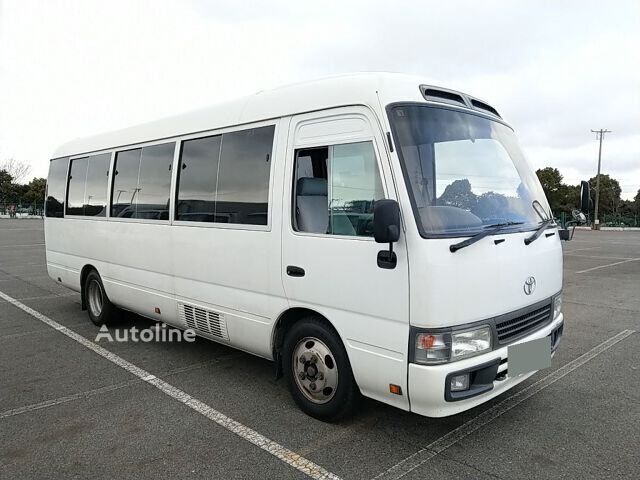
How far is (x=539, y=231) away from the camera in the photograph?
3.44 meters

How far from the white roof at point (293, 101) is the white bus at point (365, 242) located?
2 cm

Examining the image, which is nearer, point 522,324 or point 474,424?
point 522,324

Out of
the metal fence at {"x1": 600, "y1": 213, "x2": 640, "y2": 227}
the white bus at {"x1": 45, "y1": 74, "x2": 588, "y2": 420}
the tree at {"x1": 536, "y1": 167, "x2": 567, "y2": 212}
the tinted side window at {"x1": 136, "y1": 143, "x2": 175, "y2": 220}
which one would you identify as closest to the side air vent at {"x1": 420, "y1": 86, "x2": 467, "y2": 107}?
the white bus at {"x1": 45, "y1": 74, "x2": 588, "y2": 420}

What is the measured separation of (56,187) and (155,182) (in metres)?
3.15

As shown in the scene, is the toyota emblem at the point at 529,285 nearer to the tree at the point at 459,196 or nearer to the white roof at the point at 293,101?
the tree at the point at 459,196

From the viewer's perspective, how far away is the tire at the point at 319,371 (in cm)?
332

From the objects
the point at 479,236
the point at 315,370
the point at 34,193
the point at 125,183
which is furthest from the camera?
the point at 34,193

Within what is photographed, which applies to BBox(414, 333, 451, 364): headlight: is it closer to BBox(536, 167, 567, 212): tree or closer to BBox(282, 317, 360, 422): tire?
BBox(282, 317, 360, 422): tire

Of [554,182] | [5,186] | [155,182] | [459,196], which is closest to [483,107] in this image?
[459,196]

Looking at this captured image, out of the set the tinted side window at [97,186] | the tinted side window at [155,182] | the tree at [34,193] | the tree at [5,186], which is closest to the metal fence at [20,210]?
the tree at [34,193]

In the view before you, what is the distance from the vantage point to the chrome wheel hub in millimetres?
3416

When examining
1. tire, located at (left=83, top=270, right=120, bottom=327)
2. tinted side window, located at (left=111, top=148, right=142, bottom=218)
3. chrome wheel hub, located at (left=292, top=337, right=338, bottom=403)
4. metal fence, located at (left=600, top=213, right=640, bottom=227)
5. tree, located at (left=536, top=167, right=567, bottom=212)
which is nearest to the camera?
chrome wheel hub, located at (left=292, top=337, right=338, bottom=403)

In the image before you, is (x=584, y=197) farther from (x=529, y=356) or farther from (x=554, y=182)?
(x=554, y=182)

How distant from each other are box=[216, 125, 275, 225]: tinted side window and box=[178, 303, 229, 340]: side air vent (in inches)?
35.0
